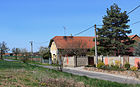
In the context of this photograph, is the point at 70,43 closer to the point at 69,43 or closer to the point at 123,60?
the point at 69,43

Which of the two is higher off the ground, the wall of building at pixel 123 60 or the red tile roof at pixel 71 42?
the red tile roof at pixel 71 42

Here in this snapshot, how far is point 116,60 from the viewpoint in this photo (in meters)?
28.1

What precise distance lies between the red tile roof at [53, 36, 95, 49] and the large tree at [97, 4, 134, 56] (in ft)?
33.4

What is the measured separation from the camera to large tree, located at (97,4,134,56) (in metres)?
36.4

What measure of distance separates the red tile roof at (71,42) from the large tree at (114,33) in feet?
33.4

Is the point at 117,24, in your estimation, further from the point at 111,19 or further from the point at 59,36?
the point at 59,36

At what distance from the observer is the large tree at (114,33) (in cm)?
3641

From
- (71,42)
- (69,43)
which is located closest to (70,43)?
(69,43)

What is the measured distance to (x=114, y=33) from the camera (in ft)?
121

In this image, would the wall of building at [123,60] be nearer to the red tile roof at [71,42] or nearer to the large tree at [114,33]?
the large tree at [114,33]

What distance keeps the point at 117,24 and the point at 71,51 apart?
36.1 feet

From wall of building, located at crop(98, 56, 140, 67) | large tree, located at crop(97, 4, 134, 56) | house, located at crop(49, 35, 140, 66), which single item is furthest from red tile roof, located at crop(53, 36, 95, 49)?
wall of building, located at crop(98, 56, 140, 67)

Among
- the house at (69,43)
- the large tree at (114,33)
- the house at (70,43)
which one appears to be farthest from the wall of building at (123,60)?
the house at (70,43)

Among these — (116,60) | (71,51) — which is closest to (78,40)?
(71,51)
